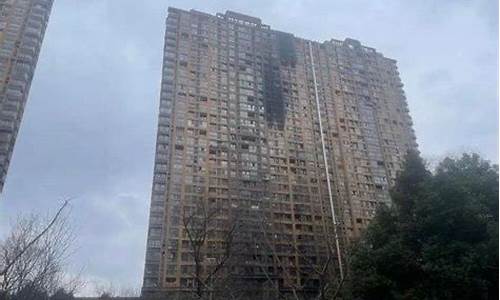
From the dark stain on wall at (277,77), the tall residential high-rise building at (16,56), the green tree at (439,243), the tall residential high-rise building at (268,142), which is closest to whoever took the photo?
the green tree at (439,243)

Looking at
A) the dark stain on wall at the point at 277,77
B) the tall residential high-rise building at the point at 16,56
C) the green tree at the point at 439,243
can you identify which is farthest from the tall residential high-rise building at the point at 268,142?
the green tree at the point at 439,243

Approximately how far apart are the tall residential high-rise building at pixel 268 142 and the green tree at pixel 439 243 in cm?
1927

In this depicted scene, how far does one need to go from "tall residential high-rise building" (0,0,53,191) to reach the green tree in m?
31.0

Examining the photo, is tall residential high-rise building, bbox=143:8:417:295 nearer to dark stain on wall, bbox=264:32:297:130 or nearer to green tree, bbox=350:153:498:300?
dark stain on wall, bbox=264:32:297:130

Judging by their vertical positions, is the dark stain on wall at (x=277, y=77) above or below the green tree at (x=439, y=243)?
above

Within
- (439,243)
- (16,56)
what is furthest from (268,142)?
(439,243)

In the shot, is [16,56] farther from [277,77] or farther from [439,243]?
[439,243]

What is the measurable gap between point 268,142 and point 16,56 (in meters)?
26.0

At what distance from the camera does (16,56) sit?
41.1 m

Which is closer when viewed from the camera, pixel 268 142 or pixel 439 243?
pixel 439 243

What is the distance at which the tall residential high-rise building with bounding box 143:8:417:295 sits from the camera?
38875mm

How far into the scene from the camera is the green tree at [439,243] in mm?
13203

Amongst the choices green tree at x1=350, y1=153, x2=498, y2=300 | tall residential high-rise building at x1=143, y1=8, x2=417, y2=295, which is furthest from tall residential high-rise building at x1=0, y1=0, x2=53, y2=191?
green tree at x1=350, y1=153, x2=498, y2=300

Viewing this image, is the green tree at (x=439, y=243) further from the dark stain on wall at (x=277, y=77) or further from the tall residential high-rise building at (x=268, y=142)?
the dark stain on wall at (x=277, y=77)
